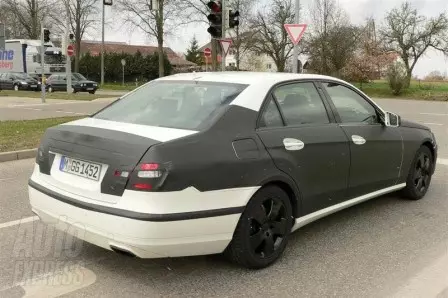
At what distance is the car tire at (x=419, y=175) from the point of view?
592cm

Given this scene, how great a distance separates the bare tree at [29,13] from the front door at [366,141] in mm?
53700

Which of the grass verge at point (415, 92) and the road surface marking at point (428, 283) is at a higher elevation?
the grass verge at point (415, 92)

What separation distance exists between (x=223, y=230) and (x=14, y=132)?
899 cm

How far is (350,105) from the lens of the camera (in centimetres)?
509

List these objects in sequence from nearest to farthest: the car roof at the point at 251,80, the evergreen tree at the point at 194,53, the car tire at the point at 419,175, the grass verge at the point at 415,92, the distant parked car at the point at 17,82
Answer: the car roof at the point at 251,80
the car tire at the point at 419,175
the grass verge at the point at 415,92
the distant parked car at the point at 17,82
the evergreen tree at the point at 194,53

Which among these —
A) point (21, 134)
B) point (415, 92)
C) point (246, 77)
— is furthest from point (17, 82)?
point (246, 77)

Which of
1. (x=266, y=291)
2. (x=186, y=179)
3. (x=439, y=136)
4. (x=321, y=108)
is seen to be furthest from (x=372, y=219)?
(x=439, y=136)

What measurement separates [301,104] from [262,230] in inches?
49.8

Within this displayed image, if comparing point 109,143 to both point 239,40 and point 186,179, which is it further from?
point 239,40

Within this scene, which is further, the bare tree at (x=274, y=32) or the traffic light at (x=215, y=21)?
the bare tree at (x=274, y=32)

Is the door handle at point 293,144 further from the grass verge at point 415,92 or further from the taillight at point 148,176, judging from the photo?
the grass verge at point 415,92

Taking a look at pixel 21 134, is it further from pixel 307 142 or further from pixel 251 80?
pixel 307 142

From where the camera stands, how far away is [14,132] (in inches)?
442

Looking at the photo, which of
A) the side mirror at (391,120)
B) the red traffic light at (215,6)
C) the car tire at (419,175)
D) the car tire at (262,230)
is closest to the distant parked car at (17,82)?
the red traffic light at (215,6)
